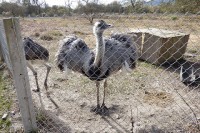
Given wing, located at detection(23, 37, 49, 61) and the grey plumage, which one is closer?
the grey plumage

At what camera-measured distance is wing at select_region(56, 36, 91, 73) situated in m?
3.48

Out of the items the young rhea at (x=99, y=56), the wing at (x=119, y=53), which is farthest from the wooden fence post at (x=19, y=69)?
the wing at (x=119, y=53)

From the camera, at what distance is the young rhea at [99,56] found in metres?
3.18

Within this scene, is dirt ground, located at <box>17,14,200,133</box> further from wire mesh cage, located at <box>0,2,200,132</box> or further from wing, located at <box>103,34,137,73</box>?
wing, located at <box>103,34,137,73</box>

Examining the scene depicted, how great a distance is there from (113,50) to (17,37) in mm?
1579

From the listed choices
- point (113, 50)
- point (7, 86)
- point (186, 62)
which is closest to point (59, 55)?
point (113, 50)

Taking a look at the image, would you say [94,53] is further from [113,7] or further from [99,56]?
[113,7]

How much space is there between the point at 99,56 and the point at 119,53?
461 mm

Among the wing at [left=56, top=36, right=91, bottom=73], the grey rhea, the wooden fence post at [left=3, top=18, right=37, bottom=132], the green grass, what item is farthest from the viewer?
the grey rhea

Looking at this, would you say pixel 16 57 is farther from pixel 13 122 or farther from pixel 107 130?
pixel 107 130

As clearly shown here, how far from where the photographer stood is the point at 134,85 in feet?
14.0

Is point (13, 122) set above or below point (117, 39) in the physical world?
below

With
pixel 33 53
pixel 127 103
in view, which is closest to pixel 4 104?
pixel 33 53

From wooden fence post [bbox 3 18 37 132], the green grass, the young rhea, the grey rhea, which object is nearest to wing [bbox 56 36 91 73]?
the young rhea
